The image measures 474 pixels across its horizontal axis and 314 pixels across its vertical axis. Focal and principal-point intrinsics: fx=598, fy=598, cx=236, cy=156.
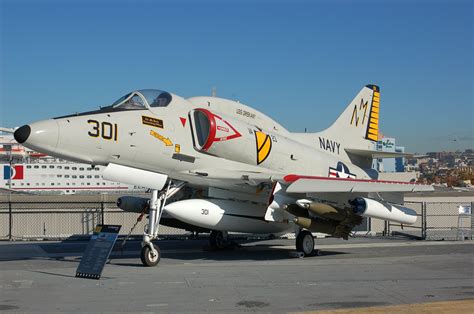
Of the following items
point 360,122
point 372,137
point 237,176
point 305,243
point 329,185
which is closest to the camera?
point 329,185

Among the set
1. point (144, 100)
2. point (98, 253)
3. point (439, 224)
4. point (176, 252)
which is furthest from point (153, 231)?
point (439, 224)

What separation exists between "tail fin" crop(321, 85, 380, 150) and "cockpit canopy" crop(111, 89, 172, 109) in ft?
24.1

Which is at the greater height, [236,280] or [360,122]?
[360,122]

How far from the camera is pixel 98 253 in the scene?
37.7 ft

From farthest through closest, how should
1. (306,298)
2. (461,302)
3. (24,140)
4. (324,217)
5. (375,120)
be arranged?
1. (375,120)
2. (324,217)
3. (24,140)
4. (306,298)
5. (461,302)

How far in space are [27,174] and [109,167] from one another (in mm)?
66625

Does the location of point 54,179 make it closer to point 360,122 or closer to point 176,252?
point 360,122

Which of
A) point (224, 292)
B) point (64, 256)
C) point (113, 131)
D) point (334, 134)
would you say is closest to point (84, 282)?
point (224, 292)

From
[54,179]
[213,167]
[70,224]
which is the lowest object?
[70,224]

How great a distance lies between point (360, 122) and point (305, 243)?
21.9 ft

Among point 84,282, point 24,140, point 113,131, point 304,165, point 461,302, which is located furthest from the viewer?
point 304,165

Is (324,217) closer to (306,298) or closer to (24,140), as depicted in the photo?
(306,298)

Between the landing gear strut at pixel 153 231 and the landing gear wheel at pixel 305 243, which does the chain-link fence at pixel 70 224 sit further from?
the landing gear strut at pixel 153 231

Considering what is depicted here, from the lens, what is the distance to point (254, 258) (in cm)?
1523
